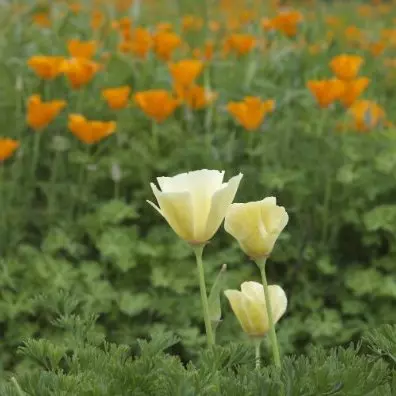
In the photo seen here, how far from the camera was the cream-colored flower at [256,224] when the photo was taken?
1.52 metres

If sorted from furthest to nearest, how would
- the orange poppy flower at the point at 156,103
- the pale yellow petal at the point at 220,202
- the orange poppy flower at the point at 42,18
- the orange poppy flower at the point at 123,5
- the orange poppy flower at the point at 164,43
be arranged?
the orange poppy flower at the point at 123,5
the orange poppy flower at the point at 42,18
the orange poppy flower at the point at 164,43
the orange poppy flower at the point at 156,103
the pale yellow petal at the point at 220,202

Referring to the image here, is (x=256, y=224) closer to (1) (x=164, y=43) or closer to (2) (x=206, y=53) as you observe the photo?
(1) (x=164, y=43)

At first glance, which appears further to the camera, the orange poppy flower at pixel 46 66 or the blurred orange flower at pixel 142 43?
the blurred orange flower at pixel 142 43

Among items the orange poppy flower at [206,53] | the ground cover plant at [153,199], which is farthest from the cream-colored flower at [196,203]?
the orange poppy flower at [206,53]

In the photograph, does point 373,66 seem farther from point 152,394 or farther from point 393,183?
point 152,394

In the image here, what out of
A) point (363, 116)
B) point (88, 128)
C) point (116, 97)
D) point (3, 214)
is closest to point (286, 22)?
point (363, 116)

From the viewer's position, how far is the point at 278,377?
132cm

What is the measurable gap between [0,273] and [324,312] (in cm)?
98

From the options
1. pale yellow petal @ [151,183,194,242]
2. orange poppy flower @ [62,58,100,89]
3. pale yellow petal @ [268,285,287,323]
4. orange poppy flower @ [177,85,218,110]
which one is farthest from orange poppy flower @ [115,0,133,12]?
pale yellow petal @ [151,183,194,242]

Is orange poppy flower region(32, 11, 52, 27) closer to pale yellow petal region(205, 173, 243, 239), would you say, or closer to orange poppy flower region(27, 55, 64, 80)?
orange poppy flower region(27, 55, 64, 80)

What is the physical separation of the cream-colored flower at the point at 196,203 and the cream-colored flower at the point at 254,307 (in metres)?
0.16

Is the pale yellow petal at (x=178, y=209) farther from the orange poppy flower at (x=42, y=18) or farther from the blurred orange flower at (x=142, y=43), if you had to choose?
the orange poppy flower at (x=42, y=18)

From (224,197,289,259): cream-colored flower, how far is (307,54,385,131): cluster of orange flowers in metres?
1.72

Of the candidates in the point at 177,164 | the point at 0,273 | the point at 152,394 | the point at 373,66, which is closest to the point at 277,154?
the point at 177,164
